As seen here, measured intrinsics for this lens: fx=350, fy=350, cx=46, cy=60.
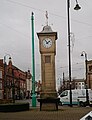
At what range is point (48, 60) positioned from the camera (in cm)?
3073

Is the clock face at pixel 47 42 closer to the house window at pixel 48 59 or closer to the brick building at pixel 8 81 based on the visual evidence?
the house window at pixel 48 59

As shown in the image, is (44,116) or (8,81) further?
(8,81)

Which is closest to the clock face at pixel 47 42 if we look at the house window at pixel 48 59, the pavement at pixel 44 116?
the house window at pixel 48 59

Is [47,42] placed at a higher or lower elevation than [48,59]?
higher

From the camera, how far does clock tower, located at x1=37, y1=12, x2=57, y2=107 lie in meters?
29.8

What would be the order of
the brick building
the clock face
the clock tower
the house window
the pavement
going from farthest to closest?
1. the brick building
2. the clock face
3. the house window
4. the clock tower
5. the pavement

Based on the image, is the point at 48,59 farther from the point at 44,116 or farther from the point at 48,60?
the point at 44,116

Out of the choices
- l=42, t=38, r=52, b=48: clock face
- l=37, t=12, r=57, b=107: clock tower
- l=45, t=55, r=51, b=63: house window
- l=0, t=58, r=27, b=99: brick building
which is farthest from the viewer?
l=0, t=58, r=27, b=99: brick building

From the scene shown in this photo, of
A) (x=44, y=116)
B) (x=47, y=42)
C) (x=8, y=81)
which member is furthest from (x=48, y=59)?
(x=8, y=81)

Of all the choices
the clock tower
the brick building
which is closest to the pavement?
the clock tower

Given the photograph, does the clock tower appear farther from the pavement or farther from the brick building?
the brick building

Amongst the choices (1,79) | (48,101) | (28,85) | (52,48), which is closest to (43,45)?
(52,48)

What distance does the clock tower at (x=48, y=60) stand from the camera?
2978 centimetres

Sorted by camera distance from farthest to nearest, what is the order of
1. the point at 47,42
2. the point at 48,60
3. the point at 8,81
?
the point at 8,81, the point at 47,42, the point at 48,60
